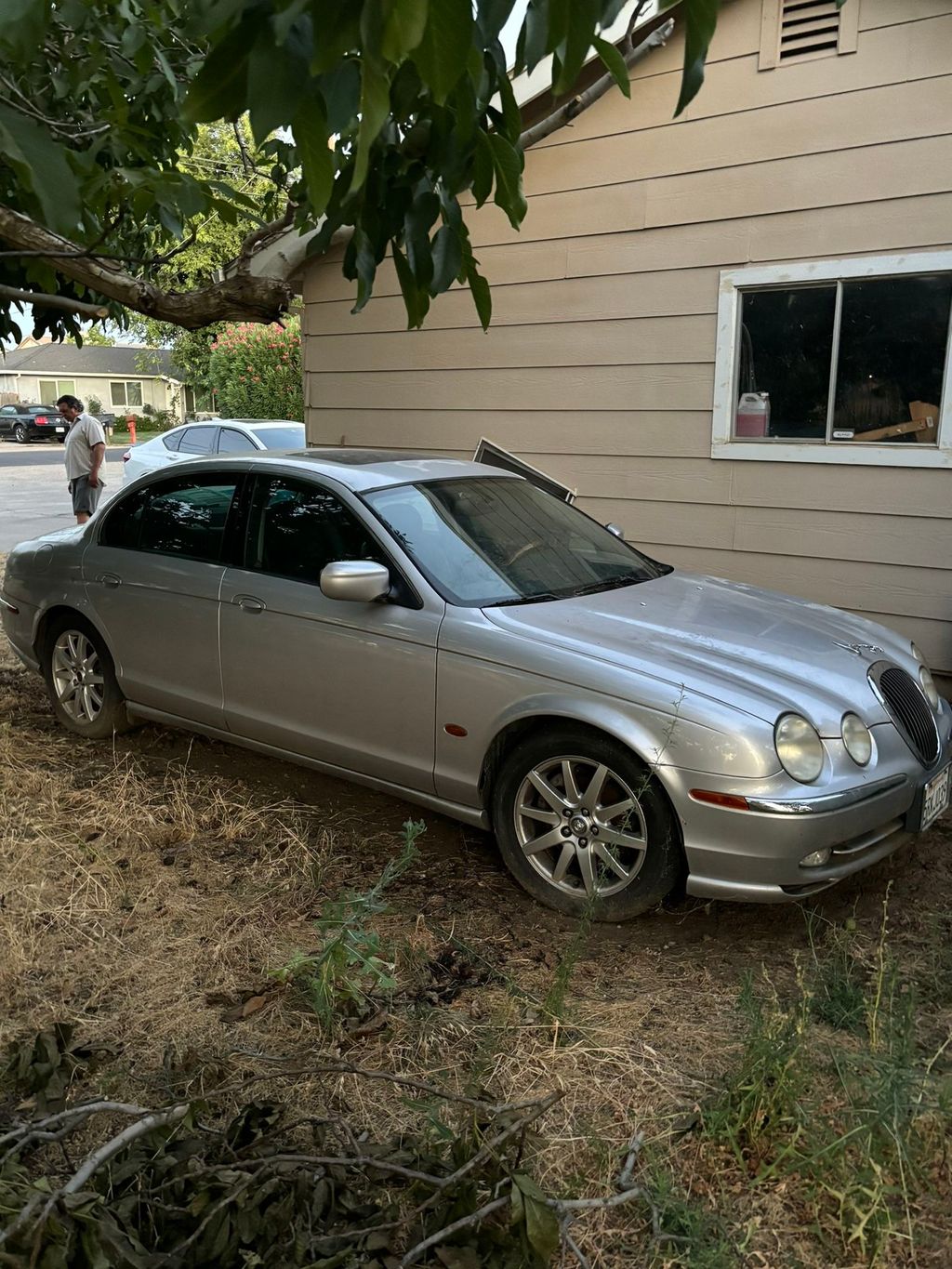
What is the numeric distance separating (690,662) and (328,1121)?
1838 mm

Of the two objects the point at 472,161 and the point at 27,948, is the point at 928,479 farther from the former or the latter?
the point at 27,948

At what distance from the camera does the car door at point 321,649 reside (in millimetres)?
4020

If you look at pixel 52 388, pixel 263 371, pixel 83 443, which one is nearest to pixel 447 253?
pixel 83 443

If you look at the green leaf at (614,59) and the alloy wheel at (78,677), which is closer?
the green leaf at (614,59)

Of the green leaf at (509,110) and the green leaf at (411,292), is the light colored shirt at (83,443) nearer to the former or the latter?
the green leaf at (411,292)

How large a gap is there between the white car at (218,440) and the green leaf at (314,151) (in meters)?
9.69

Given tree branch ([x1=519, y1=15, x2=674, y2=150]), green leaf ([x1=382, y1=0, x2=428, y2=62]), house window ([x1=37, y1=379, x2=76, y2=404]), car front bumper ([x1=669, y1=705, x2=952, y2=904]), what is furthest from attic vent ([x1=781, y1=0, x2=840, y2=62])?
house window ([x1=37, y1=379, x2=76, y2=404])

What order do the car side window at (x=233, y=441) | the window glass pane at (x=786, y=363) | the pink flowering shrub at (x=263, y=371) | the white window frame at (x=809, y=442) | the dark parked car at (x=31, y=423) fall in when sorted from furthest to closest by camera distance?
the dark parked car at (x=31, y=423)
the pink flowering shrub at (x=263, y=371)
the car side window at (x=233, y=441)
the window glass pane at (x=786, y=363)
the white window frame at (x=809, y=442)

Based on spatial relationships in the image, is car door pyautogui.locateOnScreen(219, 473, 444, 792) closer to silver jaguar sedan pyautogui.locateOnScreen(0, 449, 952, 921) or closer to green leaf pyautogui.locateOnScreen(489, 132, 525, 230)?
silver jaguar sedan pyautogui.locateOnScreen(0, 449, 952, 921)

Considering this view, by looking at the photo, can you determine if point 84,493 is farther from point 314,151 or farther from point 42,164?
point 314,151

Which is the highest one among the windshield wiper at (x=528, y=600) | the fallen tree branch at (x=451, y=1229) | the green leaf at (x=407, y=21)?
the green leaf at (x=407, y=21)

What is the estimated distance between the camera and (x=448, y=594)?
159 inches

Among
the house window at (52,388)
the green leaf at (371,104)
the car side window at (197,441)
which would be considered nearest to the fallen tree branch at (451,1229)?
the green leaf at (371,104)

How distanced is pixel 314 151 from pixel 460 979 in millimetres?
2501
